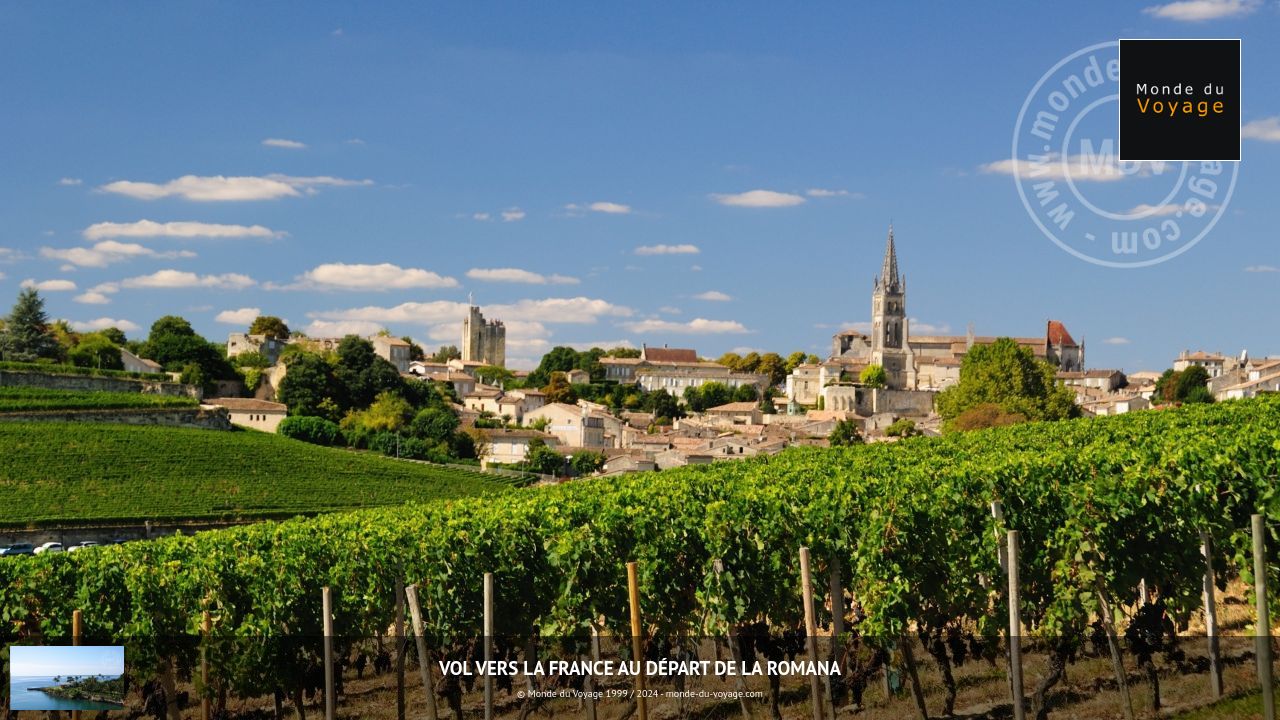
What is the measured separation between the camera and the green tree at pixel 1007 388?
5988 centimetres

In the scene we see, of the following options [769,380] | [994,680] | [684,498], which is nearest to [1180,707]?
[994,680]

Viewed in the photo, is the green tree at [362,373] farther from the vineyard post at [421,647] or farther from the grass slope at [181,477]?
the vineyard post at [421,647]

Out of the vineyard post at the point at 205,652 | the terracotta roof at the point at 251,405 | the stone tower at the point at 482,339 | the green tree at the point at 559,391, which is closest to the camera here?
the vineyard post at the point at 205,652

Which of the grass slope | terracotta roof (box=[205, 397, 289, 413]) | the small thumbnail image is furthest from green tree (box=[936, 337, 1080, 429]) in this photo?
the small thumbnail image

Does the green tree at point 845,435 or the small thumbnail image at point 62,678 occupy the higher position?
the small thumbnail image at point 62,678

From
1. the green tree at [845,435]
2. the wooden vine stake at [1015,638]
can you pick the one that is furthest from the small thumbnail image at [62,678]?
the green tree at [845,435]

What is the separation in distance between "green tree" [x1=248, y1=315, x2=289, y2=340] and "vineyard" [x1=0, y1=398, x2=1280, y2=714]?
10641cm

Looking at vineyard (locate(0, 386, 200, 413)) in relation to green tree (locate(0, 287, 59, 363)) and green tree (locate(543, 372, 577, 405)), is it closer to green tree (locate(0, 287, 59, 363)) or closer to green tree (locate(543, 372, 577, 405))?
green tree (locate(0, 287, 59, 363))

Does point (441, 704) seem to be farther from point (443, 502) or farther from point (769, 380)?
point (769, 380)

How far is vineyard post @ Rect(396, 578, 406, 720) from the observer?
40.0 ft

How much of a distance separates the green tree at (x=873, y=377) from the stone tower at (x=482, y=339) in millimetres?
61404

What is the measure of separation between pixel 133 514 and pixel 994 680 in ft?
129

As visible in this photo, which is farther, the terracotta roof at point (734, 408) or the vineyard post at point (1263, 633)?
the terracotta roof at point (734, 408)

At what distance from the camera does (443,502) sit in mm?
19141
